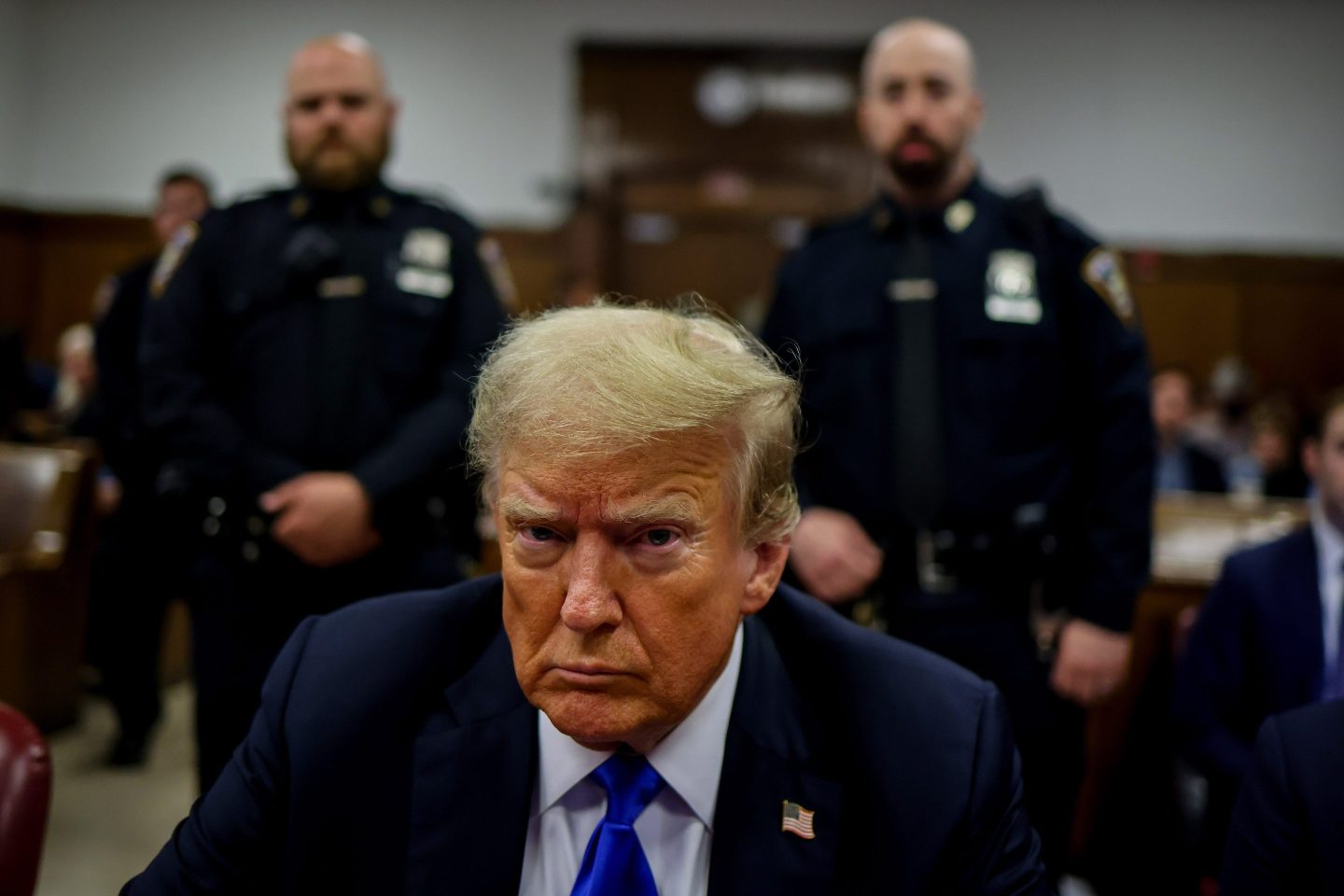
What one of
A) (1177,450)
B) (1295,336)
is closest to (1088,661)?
(1177,450)

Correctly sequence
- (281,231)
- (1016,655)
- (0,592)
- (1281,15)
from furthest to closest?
1. (1281,15)
2. (0,592)
3. (281,231)
4. (1016,655)

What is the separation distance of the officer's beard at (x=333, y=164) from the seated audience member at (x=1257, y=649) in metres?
1.96

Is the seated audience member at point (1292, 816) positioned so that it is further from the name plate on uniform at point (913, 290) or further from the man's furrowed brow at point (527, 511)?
the name plate on uniform at point (913, 290)

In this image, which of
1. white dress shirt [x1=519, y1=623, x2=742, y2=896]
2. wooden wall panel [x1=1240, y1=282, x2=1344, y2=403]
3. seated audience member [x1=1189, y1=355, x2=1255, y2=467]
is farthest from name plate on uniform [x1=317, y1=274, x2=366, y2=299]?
wooden wall panel [x1=1240, y1=282, x2=1344, y2=403]

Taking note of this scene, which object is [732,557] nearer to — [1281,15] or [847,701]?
[847,701]

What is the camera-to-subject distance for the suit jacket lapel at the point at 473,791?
1160 mm

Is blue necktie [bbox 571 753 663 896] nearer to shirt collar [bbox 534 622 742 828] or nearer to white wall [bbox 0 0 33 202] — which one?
shirt collar [bbox 534 622 742 828]

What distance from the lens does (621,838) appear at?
114 cm

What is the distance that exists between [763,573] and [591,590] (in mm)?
232

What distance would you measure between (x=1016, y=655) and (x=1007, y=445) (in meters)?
0.38

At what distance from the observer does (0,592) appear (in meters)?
3.88

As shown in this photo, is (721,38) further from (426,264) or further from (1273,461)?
(426,264)

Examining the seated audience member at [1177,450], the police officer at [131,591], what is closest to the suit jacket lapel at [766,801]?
the police officer at [131,591]

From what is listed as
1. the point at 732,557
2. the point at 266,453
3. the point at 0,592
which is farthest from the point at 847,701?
the point at 0,592
